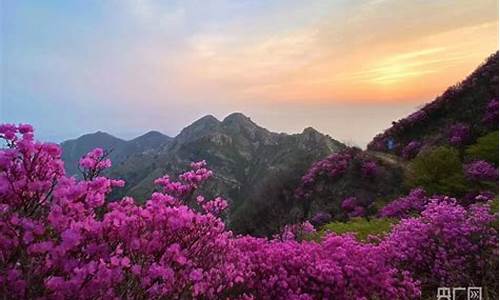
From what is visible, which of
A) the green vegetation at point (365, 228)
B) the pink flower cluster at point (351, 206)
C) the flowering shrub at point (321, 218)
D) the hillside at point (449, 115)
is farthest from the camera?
the hillside at point (449, 115)

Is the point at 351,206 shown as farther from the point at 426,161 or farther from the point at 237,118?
the point at 237,118

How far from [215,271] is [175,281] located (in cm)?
80

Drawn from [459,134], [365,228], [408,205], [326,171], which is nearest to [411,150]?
[459,134]

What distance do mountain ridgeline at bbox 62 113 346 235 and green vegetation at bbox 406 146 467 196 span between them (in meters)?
4.24

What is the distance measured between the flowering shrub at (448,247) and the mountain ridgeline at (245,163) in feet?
25.8

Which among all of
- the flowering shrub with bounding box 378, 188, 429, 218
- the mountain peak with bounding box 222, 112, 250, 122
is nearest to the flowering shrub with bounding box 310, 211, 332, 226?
the flowering shrub with bounding box 378, 188, 429, 218

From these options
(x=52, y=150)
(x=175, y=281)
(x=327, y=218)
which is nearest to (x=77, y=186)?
(x=52, y=150)

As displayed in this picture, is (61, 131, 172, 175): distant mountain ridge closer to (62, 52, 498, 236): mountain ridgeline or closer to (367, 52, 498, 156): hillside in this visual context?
(62, 52, 498, 236): mountain ridgeline

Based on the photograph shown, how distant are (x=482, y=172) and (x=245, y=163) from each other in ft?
164

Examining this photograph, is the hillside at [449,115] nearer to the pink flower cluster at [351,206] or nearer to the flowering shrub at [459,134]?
the flowering shrub at [459,134]

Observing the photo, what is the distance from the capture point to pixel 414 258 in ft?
19.4

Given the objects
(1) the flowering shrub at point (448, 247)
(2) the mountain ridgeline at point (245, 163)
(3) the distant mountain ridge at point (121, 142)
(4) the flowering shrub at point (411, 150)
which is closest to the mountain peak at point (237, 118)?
(2) the mountain ridgeline at point (245, 163)

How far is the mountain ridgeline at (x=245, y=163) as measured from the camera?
60.5ft

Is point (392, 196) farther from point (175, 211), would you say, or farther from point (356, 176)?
point (175, 211)
